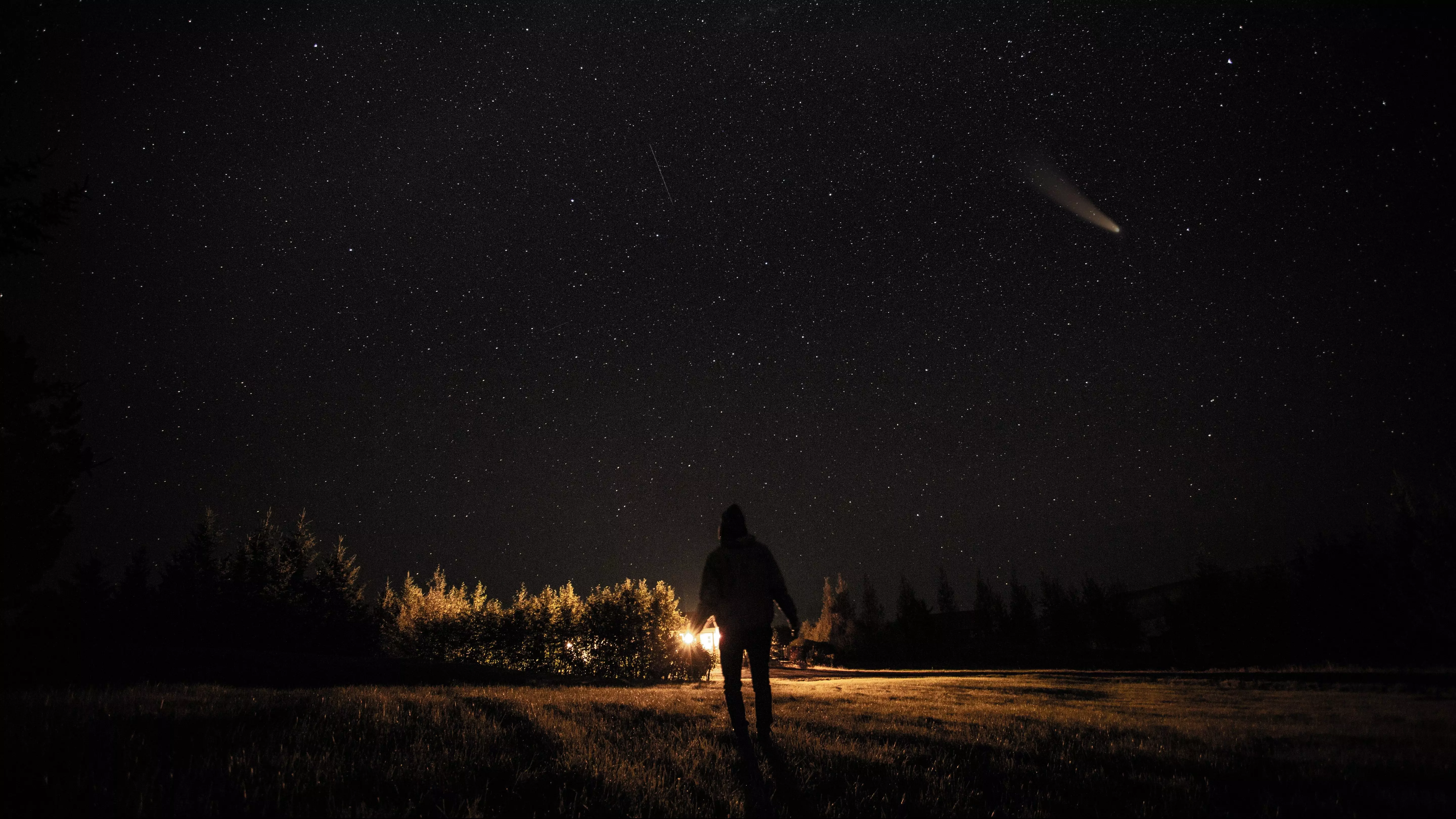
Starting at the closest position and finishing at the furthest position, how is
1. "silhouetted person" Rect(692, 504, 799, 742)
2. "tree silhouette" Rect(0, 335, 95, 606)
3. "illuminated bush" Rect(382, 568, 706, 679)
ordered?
"tree silhouette" Rect(0, 335, 95, 606)
"silhouetted person" Rect(692, 504, 799, 742)
"illuminated bush" Rect(382, 568, 706, 679)

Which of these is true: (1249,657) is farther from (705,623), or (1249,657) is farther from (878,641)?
(878,641)

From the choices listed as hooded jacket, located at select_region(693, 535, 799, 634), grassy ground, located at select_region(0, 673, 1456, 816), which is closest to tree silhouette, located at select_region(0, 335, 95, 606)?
grassy ground, located at select_region(0, 673, 1456, 816)

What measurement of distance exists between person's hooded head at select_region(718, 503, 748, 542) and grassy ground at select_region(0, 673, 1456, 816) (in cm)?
209

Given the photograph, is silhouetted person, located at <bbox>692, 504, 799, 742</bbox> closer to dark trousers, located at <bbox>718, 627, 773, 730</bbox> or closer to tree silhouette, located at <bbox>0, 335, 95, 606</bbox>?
dark trousers, located at <bbox>718, 627, 773, 730</bbox>

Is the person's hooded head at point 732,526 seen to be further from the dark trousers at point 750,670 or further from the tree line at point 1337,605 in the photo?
the tree line at point 1337,605

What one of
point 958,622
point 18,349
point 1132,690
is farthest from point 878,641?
point 18,349

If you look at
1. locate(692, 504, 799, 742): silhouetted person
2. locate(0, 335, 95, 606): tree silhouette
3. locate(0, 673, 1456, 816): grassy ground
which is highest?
locate(0, 335, 95, 606): tree silhouette

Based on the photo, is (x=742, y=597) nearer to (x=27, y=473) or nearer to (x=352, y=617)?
(x=27, y=473)

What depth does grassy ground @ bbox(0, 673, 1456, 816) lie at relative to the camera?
2.77 m

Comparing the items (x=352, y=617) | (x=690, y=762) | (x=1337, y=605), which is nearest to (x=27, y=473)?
(x=690, y=762)

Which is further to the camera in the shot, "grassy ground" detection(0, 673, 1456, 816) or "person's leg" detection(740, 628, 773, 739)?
"person's leg" detection(740, 628, 773, 739)

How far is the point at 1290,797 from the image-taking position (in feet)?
10.5

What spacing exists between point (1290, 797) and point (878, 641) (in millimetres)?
74099

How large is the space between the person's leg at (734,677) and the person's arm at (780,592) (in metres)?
0.61
